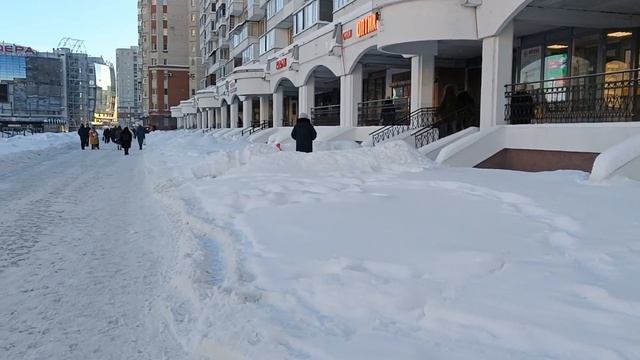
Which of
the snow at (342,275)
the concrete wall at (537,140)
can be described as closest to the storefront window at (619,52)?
the concrete wall at (537,140)

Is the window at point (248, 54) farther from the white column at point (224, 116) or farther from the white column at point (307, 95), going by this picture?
the white column at point (307, 95)

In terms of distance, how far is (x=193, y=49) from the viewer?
340 feet

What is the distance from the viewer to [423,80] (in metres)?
18.4

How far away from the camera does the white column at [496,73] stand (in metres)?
14.3

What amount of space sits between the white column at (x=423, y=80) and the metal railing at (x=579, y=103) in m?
4.04

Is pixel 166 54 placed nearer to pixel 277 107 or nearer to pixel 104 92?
pixel 104 92

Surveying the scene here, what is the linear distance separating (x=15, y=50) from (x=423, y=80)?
115 meters

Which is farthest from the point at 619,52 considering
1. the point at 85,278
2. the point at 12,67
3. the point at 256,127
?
the point at 12,67

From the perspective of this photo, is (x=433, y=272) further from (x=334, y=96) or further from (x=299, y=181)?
(x=334, y=96)

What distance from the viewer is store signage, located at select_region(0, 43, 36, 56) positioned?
109 m

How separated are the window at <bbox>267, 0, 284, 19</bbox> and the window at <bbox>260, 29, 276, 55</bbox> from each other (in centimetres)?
175

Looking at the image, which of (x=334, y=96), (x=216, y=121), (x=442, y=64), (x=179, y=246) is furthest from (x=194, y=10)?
(x=179, y=246)

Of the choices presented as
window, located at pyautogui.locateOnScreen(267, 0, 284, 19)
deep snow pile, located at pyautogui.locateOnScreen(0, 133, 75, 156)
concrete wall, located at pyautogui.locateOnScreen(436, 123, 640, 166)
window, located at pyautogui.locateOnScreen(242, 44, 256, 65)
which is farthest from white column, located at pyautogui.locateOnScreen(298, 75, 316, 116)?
window, located at pyautogui.locateOnScreen(242, 44, 256, 65)

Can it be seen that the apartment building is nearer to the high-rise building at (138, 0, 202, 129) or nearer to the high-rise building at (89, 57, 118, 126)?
the high-rise building at (138, 0, 202, 129)
